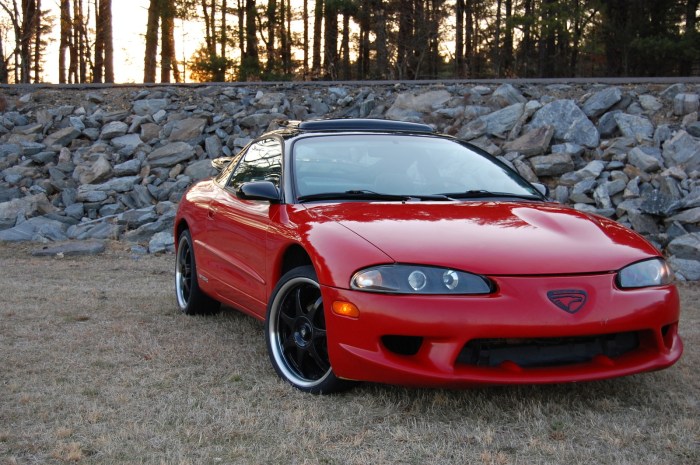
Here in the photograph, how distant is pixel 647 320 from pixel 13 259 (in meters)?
8.22

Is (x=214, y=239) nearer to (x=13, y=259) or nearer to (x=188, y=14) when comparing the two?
(x=13, y=259)

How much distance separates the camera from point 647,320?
3.51m

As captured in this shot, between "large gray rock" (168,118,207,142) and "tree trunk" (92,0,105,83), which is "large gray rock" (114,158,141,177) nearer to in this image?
"large gray rock" (168,118,207,142)

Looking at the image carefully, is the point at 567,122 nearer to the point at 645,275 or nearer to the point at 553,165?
the point at 553,165

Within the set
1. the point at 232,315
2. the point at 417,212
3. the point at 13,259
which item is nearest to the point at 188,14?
the point at 13,259

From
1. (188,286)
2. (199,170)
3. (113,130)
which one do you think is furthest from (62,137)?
(188,286)

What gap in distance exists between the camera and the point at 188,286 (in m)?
6.09

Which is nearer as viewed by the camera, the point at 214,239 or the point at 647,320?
the point at 647,320

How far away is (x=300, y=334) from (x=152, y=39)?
24519mm

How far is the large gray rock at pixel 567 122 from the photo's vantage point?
11.5 meters


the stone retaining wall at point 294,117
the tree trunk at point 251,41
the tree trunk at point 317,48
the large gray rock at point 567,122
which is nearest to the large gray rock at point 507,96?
the stone retaining wall at point 294,117

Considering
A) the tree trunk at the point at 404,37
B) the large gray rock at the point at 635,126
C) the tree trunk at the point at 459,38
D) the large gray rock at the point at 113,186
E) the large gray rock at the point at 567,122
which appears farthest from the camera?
the tree trunk at the point at 459,38

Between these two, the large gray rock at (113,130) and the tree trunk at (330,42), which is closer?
the large gray rock at (113,130)

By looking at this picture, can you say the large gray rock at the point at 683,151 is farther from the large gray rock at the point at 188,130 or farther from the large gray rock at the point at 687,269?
the large gray rock at the point at 188,130
